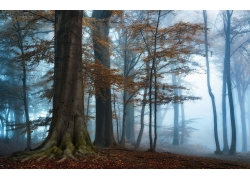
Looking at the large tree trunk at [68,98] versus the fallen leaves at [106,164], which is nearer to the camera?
the fallen leaves at [106,164]

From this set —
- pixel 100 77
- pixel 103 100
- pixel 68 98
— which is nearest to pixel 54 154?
pixel 68 98

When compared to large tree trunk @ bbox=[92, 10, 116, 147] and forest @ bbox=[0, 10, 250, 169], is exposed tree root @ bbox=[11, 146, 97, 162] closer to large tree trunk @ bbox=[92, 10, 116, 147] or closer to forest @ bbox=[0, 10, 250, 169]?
forest @ bbox=[0, 10, 250, 169]

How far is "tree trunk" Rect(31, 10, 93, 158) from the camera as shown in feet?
13.0

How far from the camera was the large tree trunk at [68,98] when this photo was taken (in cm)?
395

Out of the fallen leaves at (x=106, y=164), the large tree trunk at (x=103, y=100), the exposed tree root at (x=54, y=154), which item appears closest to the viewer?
the fallen leaves at (x=106, y=164)

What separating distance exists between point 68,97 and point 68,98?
20 mm

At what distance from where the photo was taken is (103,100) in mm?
7180

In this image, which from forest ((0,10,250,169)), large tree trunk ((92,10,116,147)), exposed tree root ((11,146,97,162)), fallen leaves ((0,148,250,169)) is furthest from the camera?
large tree trunk ((92,10,116,147))

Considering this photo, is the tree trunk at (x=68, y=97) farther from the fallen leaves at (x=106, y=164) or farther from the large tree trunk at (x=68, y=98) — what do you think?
the fallen leaves at (x=106, y=164)

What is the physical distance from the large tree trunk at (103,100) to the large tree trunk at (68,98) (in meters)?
2.03

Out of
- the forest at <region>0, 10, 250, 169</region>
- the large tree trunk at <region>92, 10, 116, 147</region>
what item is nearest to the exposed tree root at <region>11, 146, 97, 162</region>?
the forest at <region>0, 10, 250, 169</region>

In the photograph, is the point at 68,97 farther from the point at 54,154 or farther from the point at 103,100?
the point at 103,100

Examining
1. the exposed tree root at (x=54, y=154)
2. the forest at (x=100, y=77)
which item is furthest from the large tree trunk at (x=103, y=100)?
the exposed tree root at (x=54, y=154)
